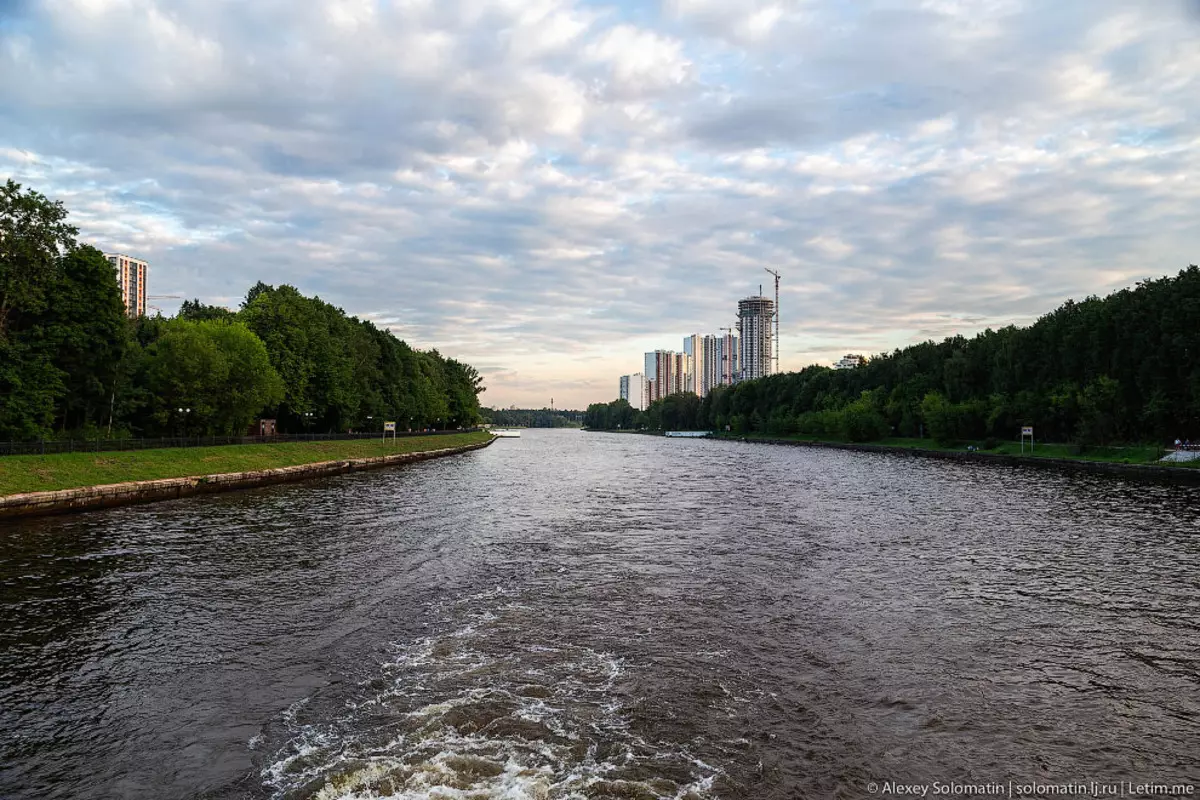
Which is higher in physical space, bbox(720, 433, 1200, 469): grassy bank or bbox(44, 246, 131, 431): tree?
bbox(44, 246, 131, 431): tree

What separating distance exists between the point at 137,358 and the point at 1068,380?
113m

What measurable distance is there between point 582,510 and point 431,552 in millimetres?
13585

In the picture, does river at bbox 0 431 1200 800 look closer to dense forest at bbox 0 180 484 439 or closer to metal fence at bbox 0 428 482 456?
metal fence at bbox 0 428 482 456

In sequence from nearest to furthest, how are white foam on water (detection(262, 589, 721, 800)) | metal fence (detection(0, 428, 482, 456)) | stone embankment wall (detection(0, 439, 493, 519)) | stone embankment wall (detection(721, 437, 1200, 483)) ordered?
white foam on water (detection(262, 589, 721, 800))
stone embankment wall (detection(0, 439, 493, 519))
metal fence (detection(0, 428, 482, 456))
stone embankment wall (detection(721, 437, 1200, 483))

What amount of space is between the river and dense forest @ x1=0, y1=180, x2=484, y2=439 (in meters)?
29.1

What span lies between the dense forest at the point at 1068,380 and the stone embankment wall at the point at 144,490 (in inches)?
3333

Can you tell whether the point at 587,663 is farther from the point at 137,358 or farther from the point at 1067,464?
the point at 1067,464

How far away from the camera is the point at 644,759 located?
31.9ft

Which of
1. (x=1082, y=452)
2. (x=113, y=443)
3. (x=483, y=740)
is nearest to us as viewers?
(x=483, y=740)

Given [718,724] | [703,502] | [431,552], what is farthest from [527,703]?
[703,502]

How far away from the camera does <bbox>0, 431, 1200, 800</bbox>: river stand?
9.52 m

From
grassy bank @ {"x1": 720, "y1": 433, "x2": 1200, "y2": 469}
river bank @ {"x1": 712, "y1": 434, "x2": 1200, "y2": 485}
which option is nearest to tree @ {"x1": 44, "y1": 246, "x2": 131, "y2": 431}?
river bank @ {"x1": 712, "y1": 434, "x2": 1200, "y2": 485}

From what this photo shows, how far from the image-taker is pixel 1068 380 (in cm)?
9675


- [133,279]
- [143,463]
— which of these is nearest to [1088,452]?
[143,463]
